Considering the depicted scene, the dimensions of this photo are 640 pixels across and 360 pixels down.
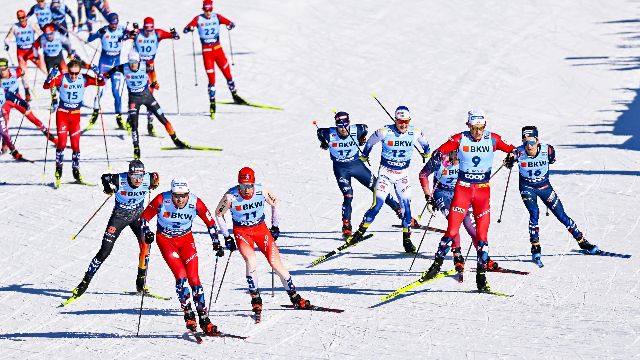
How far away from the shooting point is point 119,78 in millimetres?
28750

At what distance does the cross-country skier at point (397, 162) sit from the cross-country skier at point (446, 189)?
0.52m

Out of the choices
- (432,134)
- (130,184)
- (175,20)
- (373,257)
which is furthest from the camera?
(175,20)

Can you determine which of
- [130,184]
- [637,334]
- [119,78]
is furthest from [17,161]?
[637,334]

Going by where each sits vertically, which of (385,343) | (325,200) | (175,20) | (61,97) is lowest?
(385,343)

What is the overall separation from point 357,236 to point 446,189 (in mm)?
1734

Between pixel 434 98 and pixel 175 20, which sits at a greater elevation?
pixel 175 20

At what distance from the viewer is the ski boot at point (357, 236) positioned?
21.8 m

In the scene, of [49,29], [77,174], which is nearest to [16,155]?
[77,174]

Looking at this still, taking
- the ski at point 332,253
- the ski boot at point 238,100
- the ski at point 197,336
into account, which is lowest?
the ski at point 197,336

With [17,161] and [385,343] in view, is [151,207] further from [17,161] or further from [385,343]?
[17,161]

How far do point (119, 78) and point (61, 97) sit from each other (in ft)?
13.9

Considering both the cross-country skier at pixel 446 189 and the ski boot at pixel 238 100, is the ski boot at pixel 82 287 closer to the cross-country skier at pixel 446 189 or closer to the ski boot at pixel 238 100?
the cross-country skier at pixel 446 189

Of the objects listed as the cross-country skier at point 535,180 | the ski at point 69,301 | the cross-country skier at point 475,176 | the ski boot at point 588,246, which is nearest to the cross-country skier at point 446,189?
the cross-country skier at point 475,176

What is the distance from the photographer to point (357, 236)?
72.0 ft
